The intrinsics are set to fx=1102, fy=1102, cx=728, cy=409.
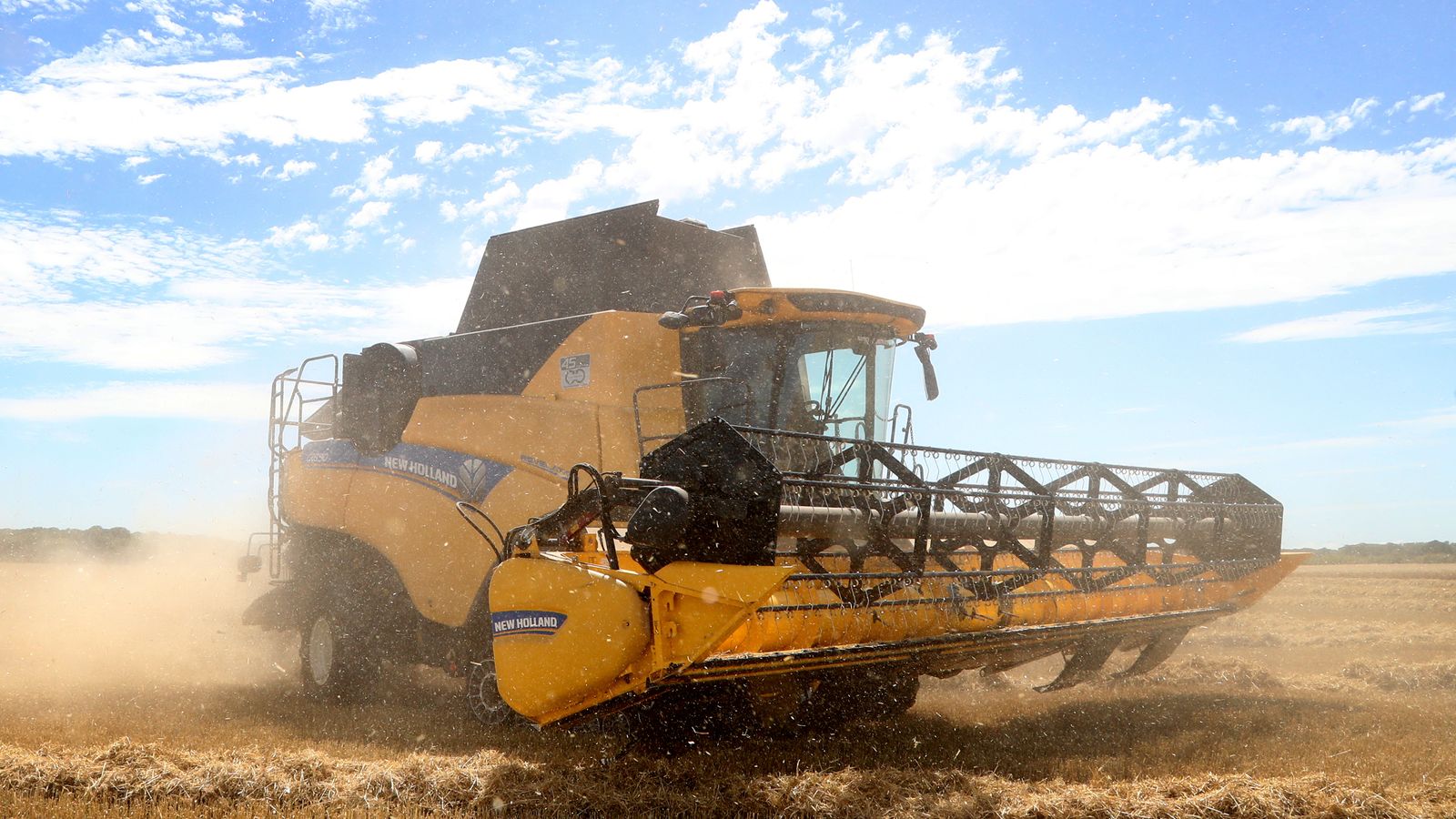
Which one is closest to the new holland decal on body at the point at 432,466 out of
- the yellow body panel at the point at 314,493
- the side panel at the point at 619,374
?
the yellow body panel at the point at 314,493

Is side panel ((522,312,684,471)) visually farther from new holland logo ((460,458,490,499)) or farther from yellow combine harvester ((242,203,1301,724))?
new holland logo ((460,458,490,499))

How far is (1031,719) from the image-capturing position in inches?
241

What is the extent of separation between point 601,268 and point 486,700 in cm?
304

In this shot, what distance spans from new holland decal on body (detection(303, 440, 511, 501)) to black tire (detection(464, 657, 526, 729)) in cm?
100

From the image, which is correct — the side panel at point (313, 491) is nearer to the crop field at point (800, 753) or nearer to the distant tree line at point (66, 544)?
the crop field at point (800, 753)

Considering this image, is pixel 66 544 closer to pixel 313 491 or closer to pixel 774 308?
pixel 313 491

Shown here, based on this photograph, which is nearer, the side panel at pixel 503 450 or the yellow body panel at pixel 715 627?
the yellow body panel at pixel 715 627

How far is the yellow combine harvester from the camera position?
439 centimetres

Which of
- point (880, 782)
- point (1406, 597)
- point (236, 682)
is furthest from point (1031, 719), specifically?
point (1406, 597)

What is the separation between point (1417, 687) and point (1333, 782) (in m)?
3.90

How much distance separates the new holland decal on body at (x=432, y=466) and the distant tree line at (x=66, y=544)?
15514 millimetres

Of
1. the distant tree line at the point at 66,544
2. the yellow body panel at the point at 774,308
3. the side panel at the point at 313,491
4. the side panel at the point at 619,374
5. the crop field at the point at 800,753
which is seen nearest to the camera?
the crop field at the point at 800,753

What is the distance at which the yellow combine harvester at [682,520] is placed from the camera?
14.4ft

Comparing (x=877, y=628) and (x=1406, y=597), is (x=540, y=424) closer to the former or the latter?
(x=877, y=628)
